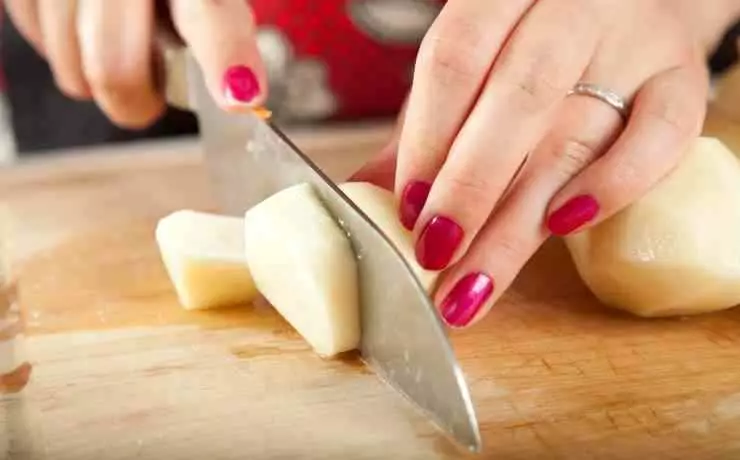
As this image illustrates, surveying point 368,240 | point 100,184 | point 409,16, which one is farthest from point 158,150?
point 368,240

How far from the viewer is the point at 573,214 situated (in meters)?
1.08

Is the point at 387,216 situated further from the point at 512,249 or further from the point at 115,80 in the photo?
the point at 115,80

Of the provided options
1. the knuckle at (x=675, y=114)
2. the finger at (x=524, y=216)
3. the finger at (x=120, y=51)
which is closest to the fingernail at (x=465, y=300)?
the finger at (x=524, y=216)

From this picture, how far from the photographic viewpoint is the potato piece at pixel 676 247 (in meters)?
1.11

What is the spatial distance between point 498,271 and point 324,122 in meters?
0.71

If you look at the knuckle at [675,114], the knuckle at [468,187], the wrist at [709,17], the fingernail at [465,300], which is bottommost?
the fingernail at [465,300]

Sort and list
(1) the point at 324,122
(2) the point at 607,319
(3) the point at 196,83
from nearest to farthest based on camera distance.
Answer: (2) the point at 607,319 → (3) the point at 196,83 → (1) the point at 324,122

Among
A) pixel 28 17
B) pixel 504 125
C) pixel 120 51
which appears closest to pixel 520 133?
pixel 504 125

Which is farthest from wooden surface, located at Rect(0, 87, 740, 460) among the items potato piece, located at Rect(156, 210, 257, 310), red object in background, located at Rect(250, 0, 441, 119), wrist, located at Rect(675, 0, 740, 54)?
red object in background, located at Rect(250, 0, 441, 119)

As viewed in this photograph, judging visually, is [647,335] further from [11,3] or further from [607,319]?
[11,3]

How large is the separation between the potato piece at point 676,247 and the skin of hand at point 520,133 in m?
0.02

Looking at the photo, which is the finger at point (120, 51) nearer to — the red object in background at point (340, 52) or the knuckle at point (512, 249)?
the red object in background at point (340, 52)

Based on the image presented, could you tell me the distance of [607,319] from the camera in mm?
1160

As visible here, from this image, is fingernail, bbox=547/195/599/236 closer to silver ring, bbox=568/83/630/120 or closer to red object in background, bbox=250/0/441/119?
silver ring, bbox=568/83/630/120
